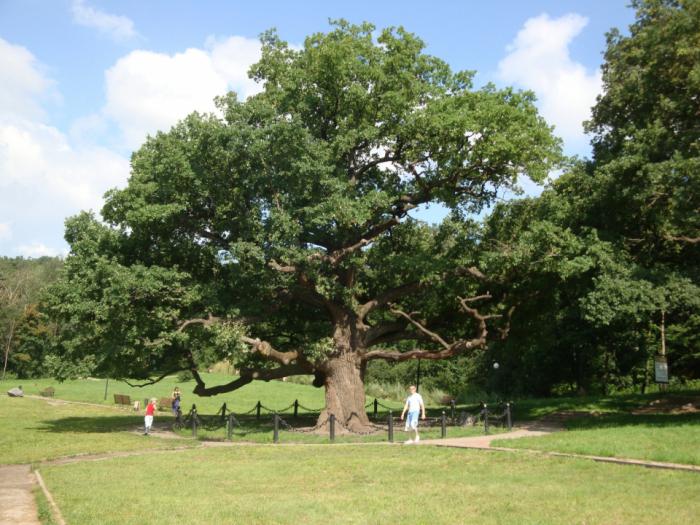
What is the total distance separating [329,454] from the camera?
15.8 m

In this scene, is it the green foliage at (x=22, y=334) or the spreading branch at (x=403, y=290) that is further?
the green foliage at (x=22, y=334)

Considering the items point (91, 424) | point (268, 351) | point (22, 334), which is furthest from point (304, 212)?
point (22, 334)

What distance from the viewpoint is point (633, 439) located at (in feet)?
48.8

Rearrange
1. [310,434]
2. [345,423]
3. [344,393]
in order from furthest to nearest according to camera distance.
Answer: [344,393]
[345,423]
[310,434]

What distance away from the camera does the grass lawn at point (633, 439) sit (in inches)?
504

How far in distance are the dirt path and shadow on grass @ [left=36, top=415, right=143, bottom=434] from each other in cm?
973

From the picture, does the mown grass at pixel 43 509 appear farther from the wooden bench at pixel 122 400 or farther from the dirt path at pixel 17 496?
the wooden bench at pixel 122 400

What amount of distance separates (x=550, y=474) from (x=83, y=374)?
664 inches

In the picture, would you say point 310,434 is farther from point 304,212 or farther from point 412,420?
point 304,212

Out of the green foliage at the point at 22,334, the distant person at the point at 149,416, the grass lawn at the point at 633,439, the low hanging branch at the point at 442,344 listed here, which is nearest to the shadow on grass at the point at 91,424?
the distant person at the point at 149,416

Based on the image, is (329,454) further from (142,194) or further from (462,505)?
Result: (142,194)

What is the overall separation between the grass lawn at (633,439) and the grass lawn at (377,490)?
4.14 feet

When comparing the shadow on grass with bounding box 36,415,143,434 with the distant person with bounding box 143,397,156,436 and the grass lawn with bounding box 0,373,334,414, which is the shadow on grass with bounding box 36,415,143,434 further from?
the grass lawn with bounding box 0,373,334,414

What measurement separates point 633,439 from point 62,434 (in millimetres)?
19062
